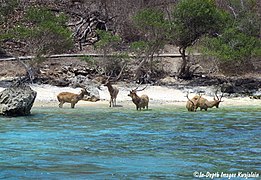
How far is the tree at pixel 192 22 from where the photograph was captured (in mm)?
28688

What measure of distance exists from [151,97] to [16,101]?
814cm

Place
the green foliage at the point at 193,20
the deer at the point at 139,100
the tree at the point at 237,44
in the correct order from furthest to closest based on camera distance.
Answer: the green foliage at the point at 193,20 → the tree at the point at 237,44 → the deer at the point at 139,100

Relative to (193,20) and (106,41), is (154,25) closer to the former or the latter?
(193,20)

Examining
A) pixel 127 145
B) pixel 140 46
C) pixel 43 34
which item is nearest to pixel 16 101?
pixel 127 145

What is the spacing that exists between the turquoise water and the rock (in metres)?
0.38

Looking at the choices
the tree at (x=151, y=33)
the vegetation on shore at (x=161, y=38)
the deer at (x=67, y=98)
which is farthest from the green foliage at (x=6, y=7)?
the deer at (x=67, y=98)

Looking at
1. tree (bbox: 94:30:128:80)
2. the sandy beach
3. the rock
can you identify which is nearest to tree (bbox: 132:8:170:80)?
tree (bbox: 94:30:128:80)

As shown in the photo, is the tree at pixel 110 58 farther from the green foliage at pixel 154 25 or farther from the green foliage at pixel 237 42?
the green foliage at pixel 237 42

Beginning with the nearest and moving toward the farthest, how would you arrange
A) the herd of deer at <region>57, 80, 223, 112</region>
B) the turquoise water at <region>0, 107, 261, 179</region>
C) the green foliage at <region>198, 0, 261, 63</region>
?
the turquoise water at <region>0, 107, 261, 179</region> < the herd of deer at <region>57, 80, 223, 112</region> < the green foliage at <region>198, 0, 261, 63</region>

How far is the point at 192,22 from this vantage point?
2909cm

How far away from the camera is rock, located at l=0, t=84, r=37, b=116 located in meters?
17.6

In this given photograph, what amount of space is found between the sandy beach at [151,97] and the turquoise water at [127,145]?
12.5 ft

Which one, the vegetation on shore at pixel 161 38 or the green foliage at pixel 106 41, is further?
the green foliage at pixel 106 41

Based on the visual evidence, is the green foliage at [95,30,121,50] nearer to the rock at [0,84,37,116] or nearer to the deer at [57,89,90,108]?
the deer at [57,89,90,108]
